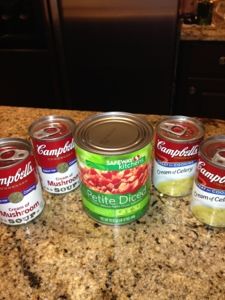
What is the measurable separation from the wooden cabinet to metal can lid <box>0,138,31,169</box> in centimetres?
Answer: 123

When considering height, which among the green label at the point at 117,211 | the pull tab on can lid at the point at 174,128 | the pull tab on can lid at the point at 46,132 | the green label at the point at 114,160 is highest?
the green label at the point at 114,160

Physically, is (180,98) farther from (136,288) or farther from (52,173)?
(136,288)

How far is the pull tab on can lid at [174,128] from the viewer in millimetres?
548

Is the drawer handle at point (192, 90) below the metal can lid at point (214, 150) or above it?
below

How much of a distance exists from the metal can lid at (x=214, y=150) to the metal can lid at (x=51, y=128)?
240mm

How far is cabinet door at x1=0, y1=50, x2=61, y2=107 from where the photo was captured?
1.67 meters

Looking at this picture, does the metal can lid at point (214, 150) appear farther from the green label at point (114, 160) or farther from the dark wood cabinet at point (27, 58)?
the dark wood cabinet at point (27, 58)

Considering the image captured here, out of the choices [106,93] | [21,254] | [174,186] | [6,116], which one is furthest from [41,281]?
[106,93]

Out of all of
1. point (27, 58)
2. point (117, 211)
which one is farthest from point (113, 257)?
point (27, 58)

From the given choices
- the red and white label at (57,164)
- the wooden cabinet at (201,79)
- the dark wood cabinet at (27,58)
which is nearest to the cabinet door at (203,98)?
the wooden cabinet at (201,79)

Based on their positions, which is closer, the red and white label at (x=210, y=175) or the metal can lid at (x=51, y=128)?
the red and white label at (x=210, y=175)

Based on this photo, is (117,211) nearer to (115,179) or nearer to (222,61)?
Result: (115,179)

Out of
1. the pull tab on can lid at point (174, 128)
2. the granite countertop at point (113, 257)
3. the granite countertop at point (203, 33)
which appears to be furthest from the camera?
the granite countertop at point (203, 33)

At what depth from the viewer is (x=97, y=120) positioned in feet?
1.81
